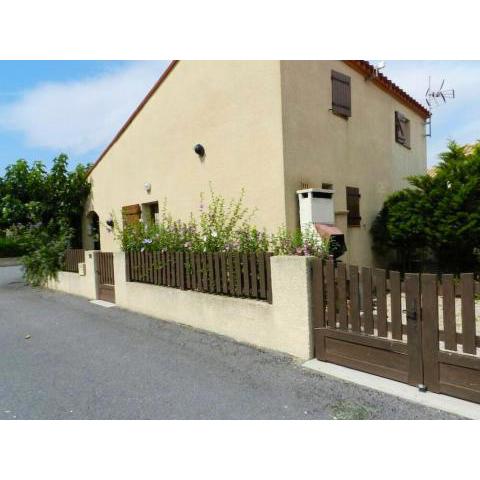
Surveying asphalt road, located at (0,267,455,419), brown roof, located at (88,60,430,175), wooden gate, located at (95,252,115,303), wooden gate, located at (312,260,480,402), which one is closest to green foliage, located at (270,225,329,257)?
wooden gate, located at (312,260,480,402)

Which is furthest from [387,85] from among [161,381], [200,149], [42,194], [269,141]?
[42,194]

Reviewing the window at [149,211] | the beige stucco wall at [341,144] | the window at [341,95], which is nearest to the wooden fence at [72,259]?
the window at [149,211]

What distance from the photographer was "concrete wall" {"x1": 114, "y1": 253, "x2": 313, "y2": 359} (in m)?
4.15

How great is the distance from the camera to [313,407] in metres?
3.17

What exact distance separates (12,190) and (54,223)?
4.92 ft

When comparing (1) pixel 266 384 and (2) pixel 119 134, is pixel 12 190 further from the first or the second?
(1) pixel 266 384

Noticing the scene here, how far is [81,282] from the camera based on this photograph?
9.22 metres

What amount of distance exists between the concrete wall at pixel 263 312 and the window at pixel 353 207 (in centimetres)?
387

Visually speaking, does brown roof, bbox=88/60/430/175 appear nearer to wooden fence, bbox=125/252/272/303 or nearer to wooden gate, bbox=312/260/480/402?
wooden fence, bbox=125/252/272/303

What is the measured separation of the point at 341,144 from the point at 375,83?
2533 mm

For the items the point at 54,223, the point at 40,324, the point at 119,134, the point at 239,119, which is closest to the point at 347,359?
the point at 239,119

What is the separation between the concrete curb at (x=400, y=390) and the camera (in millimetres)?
2967

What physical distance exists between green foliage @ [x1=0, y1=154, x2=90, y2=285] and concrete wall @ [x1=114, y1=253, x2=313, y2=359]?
591 cm

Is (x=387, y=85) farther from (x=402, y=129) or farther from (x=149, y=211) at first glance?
(x=149, y=211)
